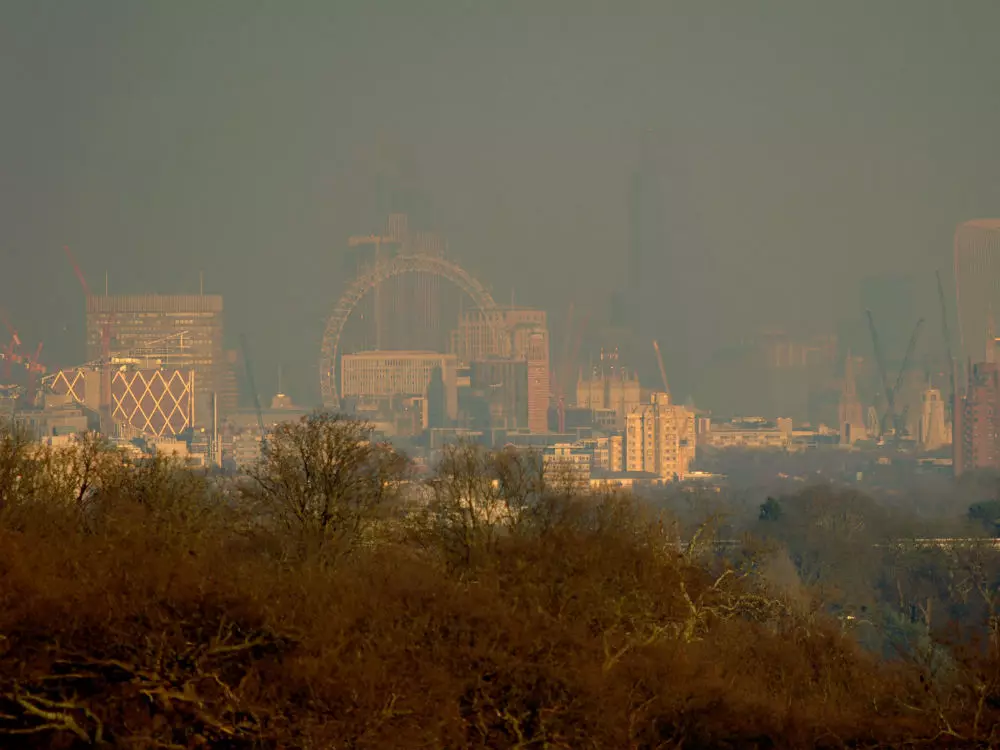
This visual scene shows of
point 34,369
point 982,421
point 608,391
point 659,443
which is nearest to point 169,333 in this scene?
point 34,369

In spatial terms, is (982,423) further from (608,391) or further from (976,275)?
(608,391)

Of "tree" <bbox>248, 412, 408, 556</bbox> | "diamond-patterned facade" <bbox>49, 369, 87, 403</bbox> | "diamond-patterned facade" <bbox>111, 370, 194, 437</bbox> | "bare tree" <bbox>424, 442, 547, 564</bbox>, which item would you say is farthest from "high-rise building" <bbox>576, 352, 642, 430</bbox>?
"tree" <bbox>248, 412, 408, 556</bbox>

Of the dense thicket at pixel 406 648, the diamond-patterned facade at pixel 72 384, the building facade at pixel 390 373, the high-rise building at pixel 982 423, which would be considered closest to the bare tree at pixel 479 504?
the dense thicket at pixel 406 648

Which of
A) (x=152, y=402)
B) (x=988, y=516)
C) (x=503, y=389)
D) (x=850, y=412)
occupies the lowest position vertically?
(x=988, y=516)

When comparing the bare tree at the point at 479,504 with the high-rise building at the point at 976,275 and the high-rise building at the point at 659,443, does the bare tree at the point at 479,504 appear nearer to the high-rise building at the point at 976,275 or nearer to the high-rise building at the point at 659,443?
the high-rise building at the point at 659,443

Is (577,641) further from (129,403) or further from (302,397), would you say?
(302,397)

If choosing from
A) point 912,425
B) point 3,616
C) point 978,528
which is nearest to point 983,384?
point 912,425

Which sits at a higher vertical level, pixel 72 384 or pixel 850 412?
pixel 72 384
